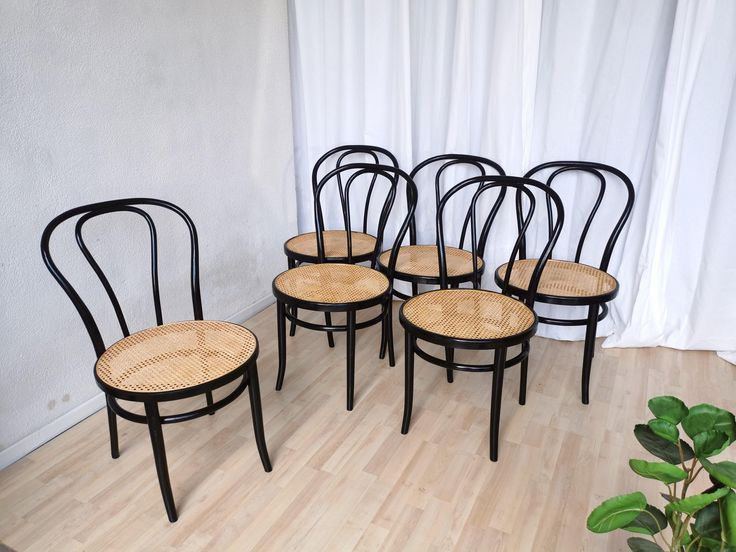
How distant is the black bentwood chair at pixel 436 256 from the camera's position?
2.20 metres

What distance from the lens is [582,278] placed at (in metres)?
2.10

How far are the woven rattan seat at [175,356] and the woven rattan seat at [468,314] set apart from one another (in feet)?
1.90

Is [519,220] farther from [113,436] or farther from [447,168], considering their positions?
[113,436]

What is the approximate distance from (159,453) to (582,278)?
1663 millimetres

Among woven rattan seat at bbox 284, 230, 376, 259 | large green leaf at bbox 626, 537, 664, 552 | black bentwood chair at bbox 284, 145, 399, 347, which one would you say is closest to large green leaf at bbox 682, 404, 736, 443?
large green leaf at bbox 626, 537, 664, 552

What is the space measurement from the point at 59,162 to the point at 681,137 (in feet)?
7.87

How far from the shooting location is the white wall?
1674 millimetres

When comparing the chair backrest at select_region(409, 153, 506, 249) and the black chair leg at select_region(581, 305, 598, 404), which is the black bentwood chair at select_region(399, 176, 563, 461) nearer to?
the black chair leg at select_region(581, 305, 598, 404)

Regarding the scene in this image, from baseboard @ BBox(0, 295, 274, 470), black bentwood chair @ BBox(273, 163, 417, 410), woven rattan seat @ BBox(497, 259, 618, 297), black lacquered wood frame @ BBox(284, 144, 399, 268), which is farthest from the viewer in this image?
black lacquered wood frame @ BBox(284, 144, 399, 268)

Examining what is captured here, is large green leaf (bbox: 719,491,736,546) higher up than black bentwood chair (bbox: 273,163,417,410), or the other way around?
large green leaf (bbox: 719,491,736,546)

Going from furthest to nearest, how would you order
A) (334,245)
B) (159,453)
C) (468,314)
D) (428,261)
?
1. (334,245)
2. (428,261)
3. (468,314)
4. (159,453)

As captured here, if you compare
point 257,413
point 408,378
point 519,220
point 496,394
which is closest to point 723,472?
point 496,394

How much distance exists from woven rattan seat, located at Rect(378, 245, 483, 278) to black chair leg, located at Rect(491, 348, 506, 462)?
576 millimetres

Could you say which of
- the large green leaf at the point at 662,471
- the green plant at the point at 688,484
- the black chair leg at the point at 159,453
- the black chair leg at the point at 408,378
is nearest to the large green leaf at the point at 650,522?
the green plant at the point at 688,484
